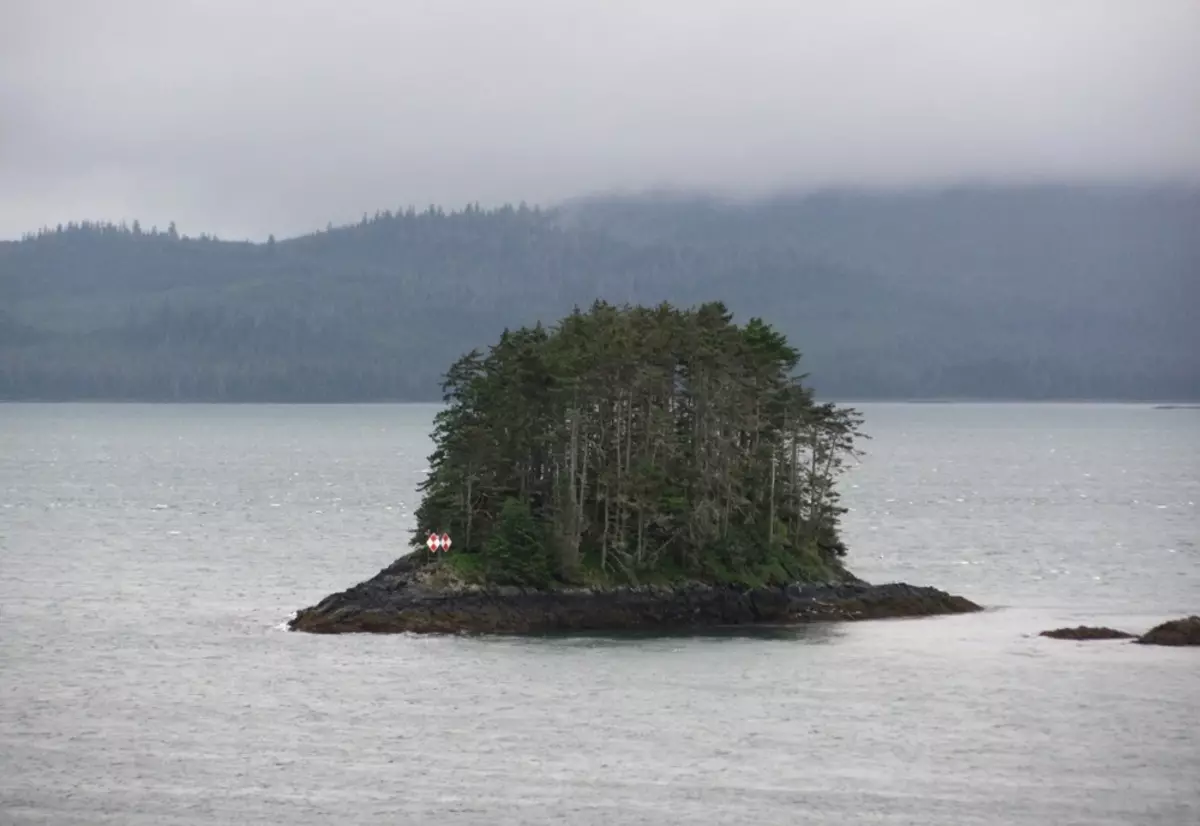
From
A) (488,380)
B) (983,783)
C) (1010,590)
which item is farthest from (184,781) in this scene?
(1010,590)

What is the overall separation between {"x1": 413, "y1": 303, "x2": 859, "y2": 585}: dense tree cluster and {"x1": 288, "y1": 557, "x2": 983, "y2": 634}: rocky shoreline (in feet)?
4.06

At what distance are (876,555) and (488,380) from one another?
156ft

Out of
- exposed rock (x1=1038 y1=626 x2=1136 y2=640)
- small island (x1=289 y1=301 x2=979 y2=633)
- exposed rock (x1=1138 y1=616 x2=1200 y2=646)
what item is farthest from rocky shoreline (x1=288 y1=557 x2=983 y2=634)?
exposed rock (x1=1138 y1=616 x2=1200 y2=646)

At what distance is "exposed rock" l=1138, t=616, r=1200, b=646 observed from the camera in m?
92.6

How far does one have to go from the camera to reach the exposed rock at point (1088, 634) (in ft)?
312

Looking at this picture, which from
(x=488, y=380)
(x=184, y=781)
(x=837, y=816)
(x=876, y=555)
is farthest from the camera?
(x=876, y=555)

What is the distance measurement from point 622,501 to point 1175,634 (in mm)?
29338

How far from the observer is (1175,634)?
93062mm

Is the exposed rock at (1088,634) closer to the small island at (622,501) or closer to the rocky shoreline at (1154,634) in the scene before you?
the rocky shoreline at (1154,634)

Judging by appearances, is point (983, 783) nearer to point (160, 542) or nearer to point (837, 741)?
point (837, 741)

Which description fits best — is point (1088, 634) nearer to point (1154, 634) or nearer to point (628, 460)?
point (1154, 634)

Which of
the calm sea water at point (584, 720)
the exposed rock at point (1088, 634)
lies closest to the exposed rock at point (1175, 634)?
the exposed rock at point (1088, 634)

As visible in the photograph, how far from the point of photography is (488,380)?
105 meters

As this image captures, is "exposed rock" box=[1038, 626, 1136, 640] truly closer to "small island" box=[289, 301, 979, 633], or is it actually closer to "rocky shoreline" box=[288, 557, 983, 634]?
"rocky shoreline" box=[288, 557, 983, 634]
